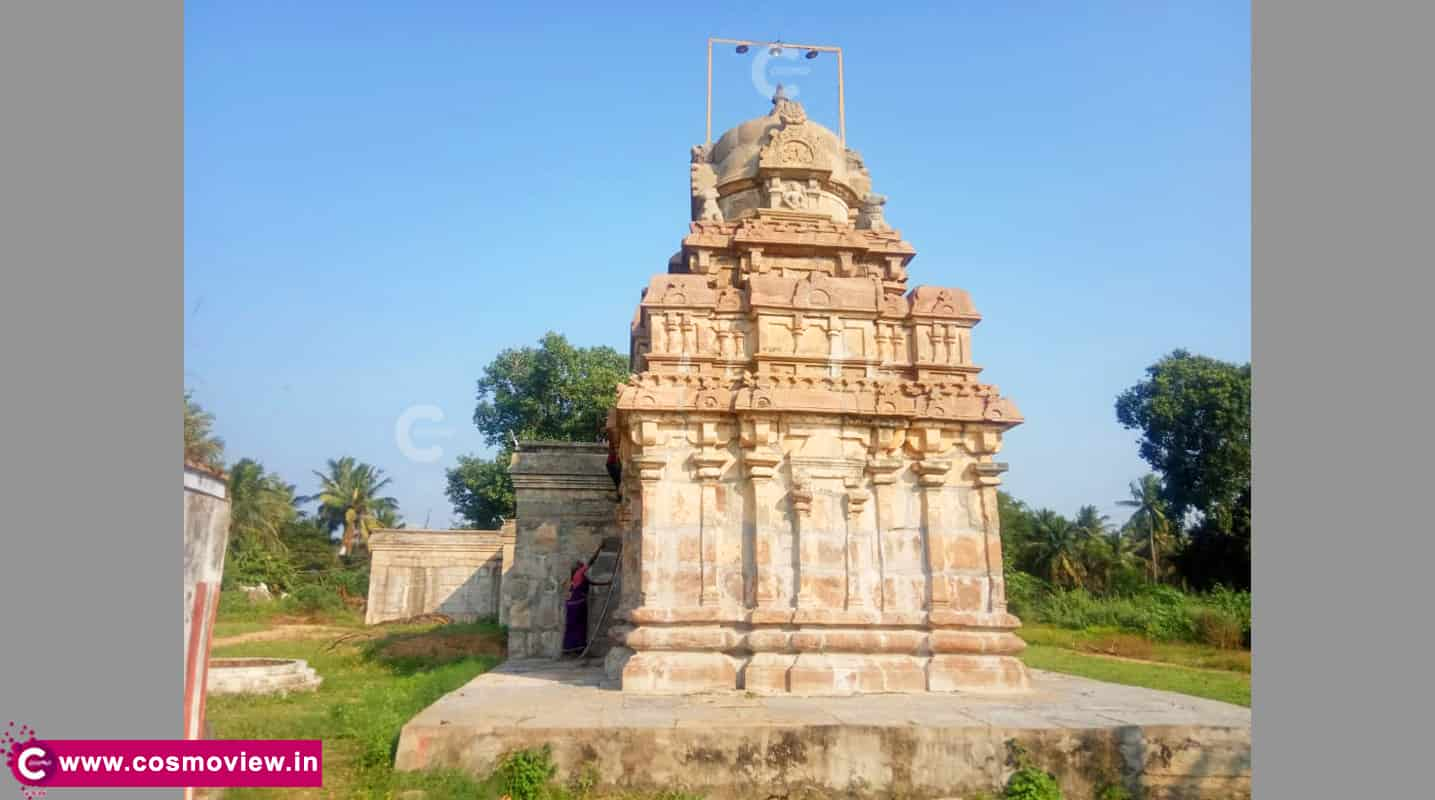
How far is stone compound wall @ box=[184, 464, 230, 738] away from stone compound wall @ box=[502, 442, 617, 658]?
29.1 ft

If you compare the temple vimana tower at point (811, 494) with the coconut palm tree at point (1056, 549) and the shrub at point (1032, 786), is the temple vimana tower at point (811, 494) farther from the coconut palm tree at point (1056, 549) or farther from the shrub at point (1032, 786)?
the coconut palm tree at point (1056, 549)

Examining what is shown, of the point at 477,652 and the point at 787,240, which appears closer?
the point at 787,240

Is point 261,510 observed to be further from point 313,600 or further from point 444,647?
point 444,647

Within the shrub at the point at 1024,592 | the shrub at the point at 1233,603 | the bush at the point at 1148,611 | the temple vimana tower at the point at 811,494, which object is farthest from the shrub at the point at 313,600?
the shrub at the point at 1233,603

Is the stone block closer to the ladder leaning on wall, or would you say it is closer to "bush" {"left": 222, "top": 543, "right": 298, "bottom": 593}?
the ladder leaning on wall

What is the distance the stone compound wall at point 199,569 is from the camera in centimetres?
495

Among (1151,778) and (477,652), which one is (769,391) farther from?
(477,652)

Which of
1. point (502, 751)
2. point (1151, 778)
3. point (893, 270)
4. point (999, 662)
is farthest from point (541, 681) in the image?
point (893, 270)

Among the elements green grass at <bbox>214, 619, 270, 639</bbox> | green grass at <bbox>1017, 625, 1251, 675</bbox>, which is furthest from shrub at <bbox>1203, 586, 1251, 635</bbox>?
green grass at <bbox>214, 619, 270, 639</bbox>

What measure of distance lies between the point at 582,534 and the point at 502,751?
7.96 meters

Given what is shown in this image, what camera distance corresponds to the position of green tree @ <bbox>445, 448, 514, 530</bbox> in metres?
38.6

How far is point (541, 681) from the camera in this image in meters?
10.4

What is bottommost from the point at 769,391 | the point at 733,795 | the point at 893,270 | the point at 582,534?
the point at 733,795

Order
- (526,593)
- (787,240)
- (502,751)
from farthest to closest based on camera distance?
(526,593) < (787,240) < (502,751)
